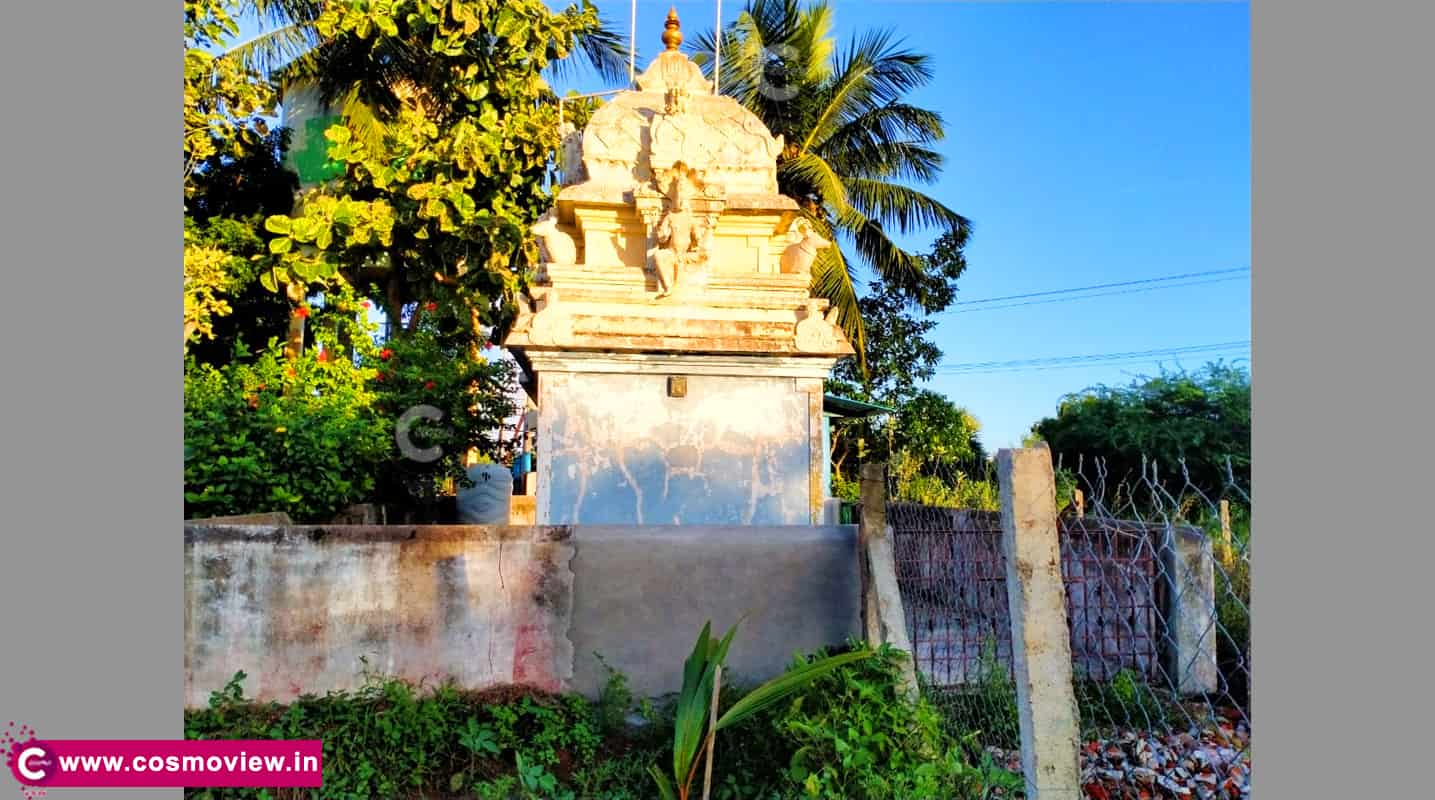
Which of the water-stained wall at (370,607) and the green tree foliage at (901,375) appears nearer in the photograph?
the water-stained wall at (370,607)

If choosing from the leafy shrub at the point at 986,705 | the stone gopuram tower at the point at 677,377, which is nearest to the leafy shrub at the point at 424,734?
the leafy shrub at the point at 986,705

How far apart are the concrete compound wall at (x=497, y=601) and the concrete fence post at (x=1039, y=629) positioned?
6.40ft

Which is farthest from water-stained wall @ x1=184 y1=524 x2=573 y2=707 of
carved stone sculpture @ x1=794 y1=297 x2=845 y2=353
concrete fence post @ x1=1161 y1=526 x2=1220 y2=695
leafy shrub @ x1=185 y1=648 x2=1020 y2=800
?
carved stone sculpture @ x1=794 y1=297 x2=845 y2=353

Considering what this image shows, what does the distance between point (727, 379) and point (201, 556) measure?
483 centimetres

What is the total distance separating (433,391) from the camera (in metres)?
9.97

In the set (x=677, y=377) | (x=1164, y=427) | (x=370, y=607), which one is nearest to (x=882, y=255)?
(x=1164, y=427)

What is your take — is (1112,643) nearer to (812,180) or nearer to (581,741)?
(581,741)

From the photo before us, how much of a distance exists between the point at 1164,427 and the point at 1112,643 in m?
17.2

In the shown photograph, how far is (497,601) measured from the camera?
4535mm

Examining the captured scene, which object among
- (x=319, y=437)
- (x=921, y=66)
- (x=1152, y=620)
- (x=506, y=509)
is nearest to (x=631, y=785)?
(x=1152, y=620)

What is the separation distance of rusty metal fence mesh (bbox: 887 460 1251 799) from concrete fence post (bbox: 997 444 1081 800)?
94cm

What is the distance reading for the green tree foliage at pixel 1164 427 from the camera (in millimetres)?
19375

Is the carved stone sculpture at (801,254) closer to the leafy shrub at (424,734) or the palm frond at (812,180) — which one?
the leafy shrub at (424,734)

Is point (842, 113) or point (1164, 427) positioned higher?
point (842, 113)
